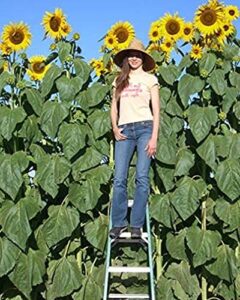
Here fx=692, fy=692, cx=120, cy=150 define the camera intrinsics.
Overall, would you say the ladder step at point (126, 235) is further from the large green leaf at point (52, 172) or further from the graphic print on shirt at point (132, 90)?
the graphic print on shirt at point (132, 90)

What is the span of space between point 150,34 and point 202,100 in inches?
26.1

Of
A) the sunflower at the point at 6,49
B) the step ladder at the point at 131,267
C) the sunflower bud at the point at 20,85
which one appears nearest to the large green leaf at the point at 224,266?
the step ladder at the point at 131,267

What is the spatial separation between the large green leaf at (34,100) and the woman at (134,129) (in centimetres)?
60

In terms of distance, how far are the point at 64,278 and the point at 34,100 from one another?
53.7 inches

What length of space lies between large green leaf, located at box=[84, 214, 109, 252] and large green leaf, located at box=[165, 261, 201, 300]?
1.84 feet

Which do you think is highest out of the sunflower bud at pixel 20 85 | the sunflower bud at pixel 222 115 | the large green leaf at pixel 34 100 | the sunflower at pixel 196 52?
→ the sunflower at pixel 196 52

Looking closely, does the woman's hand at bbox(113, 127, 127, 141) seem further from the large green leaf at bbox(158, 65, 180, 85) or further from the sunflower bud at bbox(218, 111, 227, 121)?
the sunflower bud at bbox(218, 111, 227, 121)

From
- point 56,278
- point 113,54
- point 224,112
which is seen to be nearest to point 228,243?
point 224,112

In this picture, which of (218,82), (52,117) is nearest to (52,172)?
(52,117)

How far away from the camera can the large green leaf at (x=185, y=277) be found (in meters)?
5.24

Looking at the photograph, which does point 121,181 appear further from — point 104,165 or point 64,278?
point 64,278

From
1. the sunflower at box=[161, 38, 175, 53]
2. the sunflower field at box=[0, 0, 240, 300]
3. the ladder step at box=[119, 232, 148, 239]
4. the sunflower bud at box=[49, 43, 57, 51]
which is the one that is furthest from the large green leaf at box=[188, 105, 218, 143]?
the sunflower bud at box=[49, 43, 57, 51]

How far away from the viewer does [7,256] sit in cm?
514

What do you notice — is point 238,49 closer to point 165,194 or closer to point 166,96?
point 166,96
